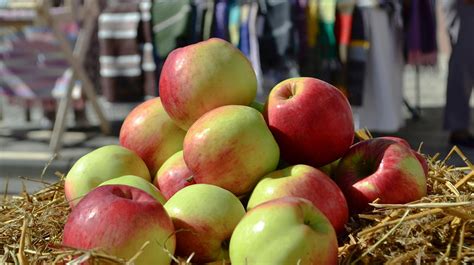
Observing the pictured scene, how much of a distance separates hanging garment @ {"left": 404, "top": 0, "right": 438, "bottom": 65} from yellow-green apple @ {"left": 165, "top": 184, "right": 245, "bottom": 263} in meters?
4.08

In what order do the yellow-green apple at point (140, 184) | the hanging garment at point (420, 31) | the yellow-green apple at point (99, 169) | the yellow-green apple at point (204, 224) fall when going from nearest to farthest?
1. the yellow-green apple at point (204, 224)
2. the yellow-green apple at point (140, 184)
3. the yellow-green apple at point (99, 169)
4. the hanging garment at point (420, 31)

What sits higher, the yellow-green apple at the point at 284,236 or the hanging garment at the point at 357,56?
the yellow-green apple at the point at 284,236

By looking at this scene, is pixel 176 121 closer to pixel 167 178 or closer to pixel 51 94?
pixel 167 178

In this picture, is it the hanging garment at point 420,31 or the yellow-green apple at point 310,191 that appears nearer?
the yellow-green apple at point 310,191

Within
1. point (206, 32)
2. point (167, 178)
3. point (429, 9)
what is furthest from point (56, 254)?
point (429, 9)

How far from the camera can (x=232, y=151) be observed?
144cm

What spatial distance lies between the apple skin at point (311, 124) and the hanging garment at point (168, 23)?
349 cm

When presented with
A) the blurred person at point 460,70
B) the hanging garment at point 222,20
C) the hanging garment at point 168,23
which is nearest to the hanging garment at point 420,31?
the blurred person at point 460,70

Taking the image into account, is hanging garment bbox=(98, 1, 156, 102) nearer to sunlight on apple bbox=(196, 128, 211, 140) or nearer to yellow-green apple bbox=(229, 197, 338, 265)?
sunlight on apple bbox=(196, 128, 211, 140)

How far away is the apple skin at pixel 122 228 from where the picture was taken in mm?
1222

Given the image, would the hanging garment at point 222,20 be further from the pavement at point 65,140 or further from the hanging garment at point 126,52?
the pavement at point 65,140

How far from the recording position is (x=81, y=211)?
128 cm

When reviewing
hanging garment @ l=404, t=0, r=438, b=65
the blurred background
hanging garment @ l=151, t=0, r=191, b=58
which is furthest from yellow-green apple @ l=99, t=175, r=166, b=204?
hanging garment @ l=404, t=0, r=438, b=65

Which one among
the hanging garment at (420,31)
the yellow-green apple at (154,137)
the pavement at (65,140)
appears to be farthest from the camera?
the hanging garment at (420,31)
